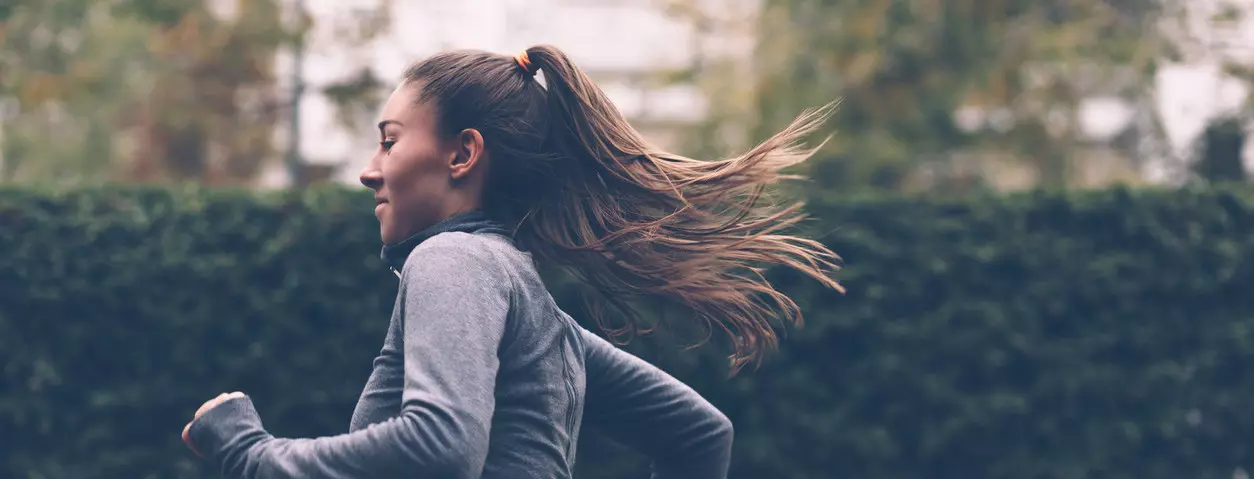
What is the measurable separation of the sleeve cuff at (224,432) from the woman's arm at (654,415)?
71 cm

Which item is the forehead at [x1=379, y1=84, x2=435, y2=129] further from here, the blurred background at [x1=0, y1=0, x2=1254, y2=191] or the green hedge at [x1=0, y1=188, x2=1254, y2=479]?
the blurred background at [x1=0, y1=0, x2=1254, y2=191]

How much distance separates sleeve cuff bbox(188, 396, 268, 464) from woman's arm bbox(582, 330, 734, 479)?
2.34 feet

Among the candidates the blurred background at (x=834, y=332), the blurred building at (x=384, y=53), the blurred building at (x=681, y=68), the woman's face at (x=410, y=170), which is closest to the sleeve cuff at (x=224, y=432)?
the woman's face at (x=410, y=170)

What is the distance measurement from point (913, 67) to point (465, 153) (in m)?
8.94

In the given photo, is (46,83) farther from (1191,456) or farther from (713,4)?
(1191,456)

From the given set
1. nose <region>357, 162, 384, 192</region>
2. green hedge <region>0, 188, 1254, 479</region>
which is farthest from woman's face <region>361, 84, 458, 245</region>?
green hedge <region>0, 188, 1254, 479</region>

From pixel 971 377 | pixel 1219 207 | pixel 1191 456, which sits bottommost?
pixel 1191 456

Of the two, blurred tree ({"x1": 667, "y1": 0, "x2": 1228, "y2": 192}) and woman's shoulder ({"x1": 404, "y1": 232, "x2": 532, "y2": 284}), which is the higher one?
woman's shoulder ({"x1": 404, "y1": 232, "x2": 532, "y2": 284})

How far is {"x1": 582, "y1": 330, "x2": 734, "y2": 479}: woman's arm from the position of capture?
251cm

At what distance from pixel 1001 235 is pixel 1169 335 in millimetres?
937

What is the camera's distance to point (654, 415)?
253 cm

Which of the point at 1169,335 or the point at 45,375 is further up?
the point at 45,375

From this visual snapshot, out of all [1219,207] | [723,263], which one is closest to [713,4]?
[1219,207]

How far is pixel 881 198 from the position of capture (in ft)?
19.6
